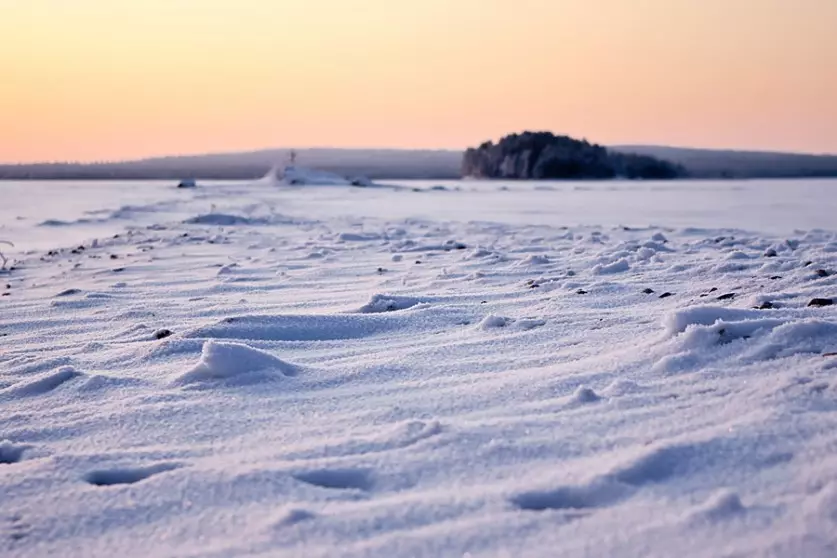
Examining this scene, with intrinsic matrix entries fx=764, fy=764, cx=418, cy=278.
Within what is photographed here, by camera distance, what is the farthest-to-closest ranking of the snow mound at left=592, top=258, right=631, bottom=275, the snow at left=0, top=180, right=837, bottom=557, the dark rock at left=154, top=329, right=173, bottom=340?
the snow mound at left=592, top=258, right=631, bottom=275
the dark rock at left=154, top=329, right=173, bottom=340
the snow at left=0, top=180, right=837, bottom=557

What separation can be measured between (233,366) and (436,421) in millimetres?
751

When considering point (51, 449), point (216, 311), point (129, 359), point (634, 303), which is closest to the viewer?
point (51, 449)

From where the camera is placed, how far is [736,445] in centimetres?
153

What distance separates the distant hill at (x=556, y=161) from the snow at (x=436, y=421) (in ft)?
145

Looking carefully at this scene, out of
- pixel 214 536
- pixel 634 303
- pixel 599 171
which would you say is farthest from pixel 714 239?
pixel 599 171

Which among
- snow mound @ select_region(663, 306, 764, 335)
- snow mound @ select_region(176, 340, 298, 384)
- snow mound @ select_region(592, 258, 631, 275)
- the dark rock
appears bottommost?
the dark rock

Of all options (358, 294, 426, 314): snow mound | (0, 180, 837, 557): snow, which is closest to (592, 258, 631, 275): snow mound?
(0, 180, 837, 557): snow

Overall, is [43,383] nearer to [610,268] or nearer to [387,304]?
[387,304]

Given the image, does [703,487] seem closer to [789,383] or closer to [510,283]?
[789,383]

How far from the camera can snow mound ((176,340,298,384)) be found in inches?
85.9

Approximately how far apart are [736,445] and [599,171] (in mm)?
47119

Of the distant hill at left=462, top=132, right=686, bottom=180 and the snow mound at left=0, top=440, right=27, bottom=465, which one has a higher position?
the distant hill at left=462, top=132, right=686, bottom=180

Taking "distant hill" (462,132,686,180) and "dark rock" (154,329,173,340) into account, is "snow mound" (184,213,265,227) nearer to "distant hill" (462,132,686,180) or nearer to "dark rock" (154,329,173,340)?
"dark rock" (154,329,173,340)

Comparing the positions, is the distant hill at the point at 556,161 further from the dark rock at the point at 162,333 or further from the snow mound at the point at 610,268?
the dark rock at the point at 162,333
